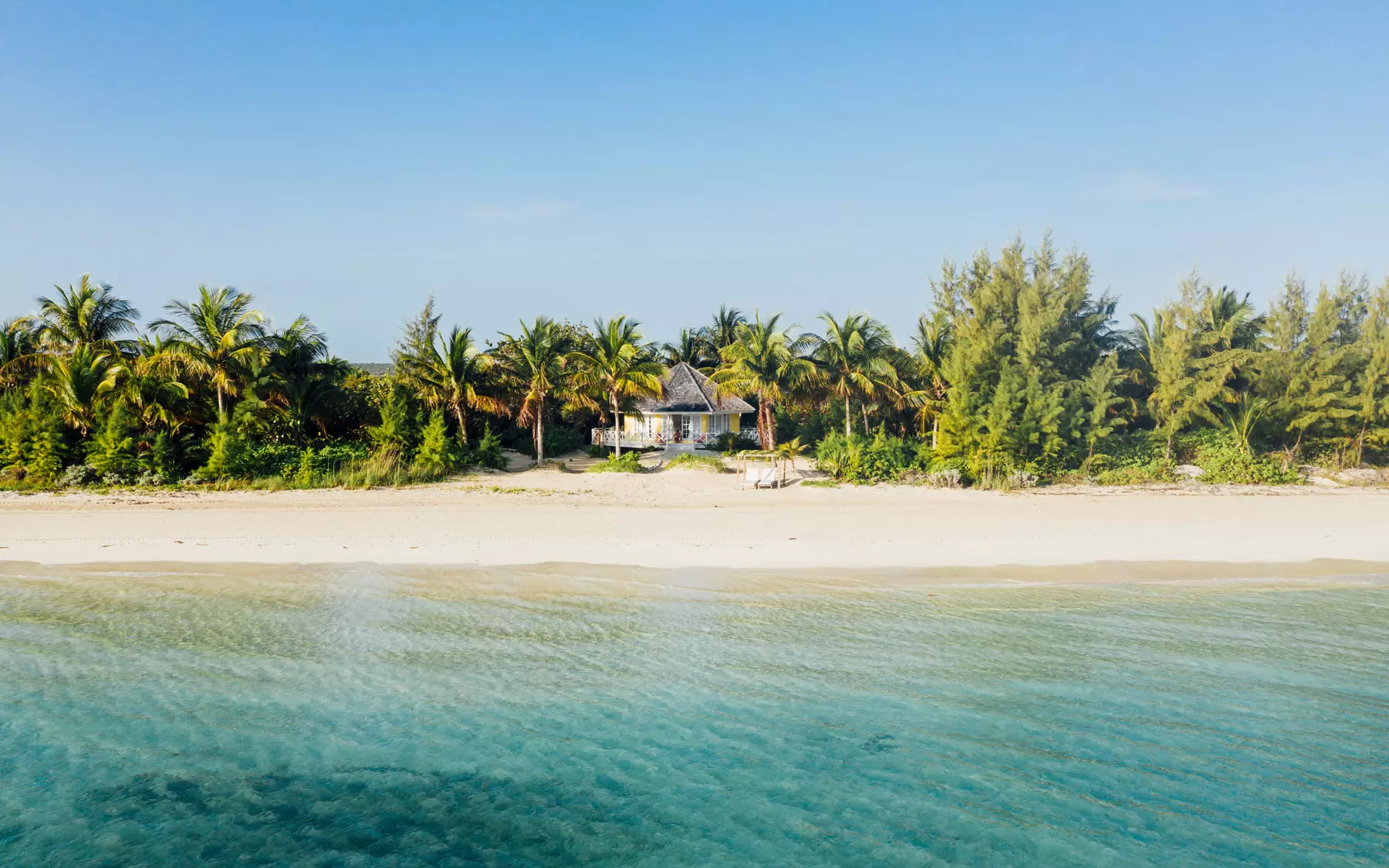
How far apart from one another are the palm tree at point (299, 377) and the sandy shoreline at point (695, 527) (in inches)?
145

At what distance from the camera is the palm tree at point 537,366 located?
28.8 meters

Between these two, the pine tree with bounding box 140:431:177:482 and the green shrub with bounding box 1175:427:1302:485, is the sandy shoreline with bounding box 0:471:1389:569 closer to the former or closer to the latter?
the pine tree with bounding box 140:431:177:482

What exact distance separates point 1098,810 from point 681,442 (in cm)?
2935

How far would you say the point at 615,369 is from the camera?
101 ft

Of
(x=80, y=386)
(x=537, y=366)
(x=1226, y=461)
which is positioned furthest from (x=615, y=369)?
(x=1226, y=461)

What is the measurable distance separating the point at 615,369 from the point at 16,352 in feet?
67.2

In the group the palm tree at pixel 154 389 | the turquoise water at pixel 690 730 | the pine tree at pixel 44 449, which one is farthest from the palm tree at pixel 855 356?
the pine tree at pixel 44 449

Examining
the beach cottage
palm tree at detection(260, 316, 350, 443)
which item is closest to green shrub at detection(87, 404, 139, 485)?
palm tree at detection(260, 316, 350, 443)

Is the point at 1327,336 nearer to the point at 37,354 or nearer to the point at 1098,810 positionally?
the point at 1098,810

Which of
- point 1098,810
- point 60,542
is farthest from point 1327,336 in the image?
point 60,542

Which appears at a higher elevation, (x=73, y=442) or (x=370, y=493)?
(x=73, y=442)

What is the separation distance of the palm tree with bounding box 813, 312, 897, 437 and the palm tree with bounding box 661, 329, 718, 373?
44.9ft

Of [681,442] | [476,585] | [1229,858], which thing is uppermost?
[681,442]

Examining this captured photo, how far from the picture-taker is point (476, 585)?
14.1m
